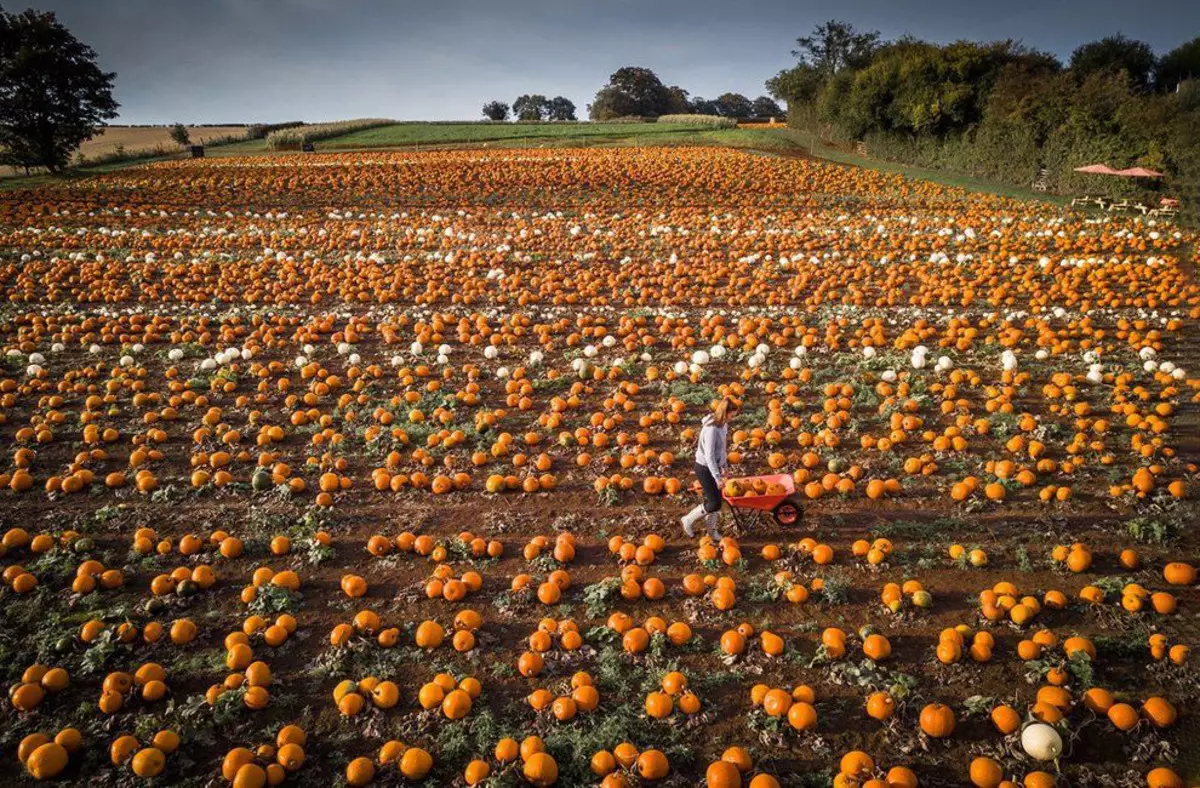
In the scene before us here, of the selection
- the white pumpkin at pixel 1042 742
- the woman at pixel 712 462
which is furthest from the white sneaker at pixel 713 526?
the white pumpkin at pixel 1042 742

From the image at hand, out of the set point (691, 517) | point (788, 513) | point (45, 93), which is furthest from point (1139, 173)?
point (45, 93)

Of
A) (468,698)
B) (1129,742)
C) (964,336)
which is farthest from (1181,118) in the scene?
(468,698)

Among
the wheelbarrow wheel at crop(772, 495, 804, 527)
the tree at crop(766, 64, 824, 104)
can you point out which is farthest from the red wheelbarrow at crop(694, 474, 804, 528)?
the tree at crop(766, 64, 824, 104)

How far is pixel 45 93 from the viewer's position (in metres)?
40.3

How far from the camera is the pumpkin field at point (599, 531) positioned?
4.39 meters

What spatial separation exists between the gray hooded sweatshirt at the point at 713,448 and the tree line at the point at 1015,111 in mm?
24470

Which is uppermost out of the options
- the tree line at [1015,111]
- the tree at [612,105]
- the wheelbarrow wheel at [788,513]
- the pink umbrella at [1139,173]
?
the tree at [612,105]

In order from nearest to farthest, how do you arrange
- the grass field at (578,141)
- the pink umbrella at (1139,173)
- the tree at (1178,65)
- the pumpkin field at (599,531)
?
the pumpkin field at (599,531), the pink umbrella at (1139,173), the grass field at (578,141), the tree at (1178,65)

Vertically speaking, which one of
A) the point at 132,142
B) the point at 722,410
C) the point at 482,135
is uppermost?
the point at 132,142

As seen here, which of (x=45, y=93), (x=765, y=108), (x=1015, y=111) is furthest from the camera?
(x=765, y=108)

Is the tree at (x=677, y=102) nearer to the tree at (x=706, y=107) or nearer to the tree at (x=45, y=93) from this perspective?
the tree at (x=706, y=107)

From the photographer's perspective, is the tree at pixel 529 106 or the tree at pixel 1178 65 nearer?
the tree at pixel 1178 65

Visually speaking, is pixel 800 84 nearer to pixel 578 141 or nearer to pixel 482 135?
pixel 578 141

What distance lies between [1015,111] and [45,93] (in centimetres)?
5777
